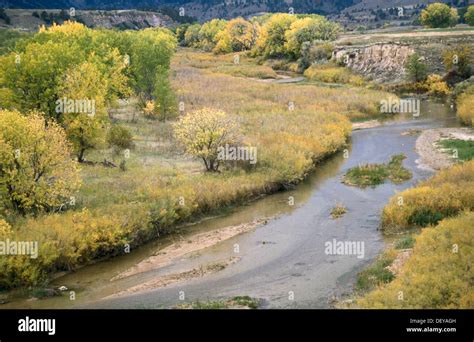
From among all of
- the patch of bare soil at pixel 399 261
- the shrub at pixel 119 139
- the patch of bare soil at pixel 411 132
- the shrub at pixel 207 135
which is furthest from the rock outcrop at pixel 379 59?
the patch of bare soil at pixel 399 261

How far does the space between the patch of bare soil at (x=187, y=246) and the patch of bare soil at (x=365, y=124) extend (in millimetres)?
30082

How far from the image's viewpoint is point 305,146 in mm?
43062

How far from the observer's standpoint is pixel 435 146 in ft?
150

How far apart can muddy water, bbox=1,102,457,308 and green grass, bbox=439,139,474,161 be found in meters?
4.21

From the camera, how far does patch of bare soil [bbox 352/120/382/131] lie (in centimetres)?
5816

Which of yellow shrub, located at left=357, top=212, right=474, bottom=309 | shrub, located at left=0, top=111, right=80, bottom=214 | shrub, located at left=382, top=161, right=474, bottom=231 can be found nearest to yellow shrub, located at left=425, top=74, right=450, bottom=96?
shrub, located at left=382, top=161, right=474, bottom=231

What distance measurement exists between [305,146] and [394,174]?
7746 mm

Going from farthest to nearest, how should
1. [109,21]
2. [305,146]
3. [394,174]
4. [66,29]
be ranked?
[109,21]
[66,29]
[305,146]
[394,174]

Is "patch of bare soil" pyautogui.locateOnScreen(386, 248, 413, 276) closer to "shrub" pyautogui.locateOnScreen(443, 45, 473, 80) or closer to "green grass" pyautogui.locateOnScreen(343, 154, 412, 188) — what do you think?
"green grass" pyautogui.locateOnScreen(343, 154, 412, 188)

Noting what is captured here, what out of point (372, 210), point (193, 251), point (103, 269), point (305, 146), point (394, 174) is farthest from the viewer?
point (305, 146)

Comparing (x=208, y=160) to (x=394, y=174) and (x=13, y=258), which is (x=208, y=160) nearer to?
(x=394, y=174)

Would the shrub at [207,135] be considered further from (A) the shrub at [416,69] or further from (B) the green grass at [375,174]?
(A) the shrub at [416,69]
